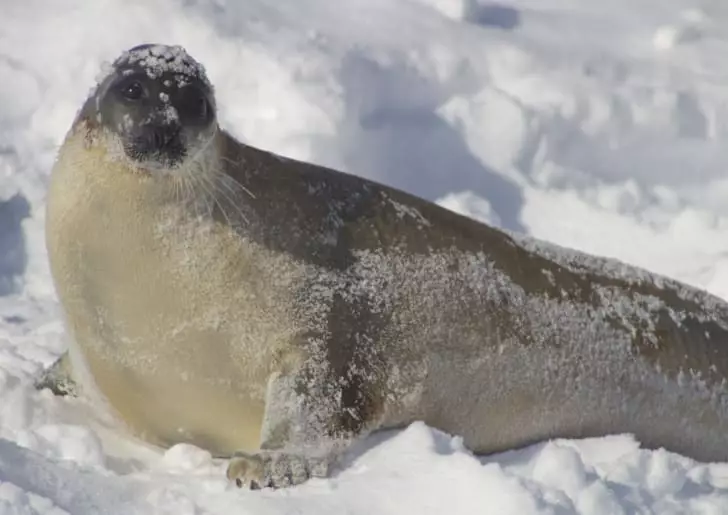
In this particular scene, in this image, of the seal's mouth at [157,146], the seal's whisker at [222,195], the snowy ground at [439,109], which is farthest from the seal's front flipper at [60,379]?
the seal's mouth at [157,146]

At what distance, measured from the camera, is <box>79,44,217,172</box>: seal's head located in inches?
122

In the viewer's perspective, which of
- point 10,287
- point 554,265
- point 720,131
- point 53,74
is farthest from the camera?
point 720,131

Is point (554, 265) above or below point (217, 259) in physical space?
below

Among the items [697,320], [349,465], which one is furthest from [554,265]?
[349,465]

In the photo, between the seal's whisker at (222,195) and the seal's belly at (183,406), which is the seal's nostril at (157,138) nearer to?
the seal's whisker at (222,195)

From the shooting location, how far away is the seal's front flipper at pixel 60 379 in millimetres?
3588

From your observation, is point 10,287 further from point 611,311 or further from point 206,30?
point 611,311

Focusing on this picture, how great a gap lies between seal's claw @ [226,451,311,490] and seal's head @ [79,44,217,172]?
707 millimetres

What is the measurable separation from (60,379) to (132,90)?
0.91 m

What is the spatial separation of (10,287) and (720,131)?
10.6ft

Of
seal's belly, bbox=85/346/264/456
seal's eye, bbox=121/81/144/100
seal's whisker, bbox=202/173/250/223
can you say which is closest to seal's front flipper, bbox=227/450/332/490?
seal's belly, bbox=85/346/264/456

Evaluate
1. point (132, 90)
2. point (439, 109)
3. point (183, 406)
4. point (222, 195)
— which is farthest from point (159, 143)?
point (439, 109)

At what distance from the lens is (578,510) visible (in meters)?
2.84

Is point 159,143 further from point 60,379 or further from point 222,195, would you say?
point 60,379
